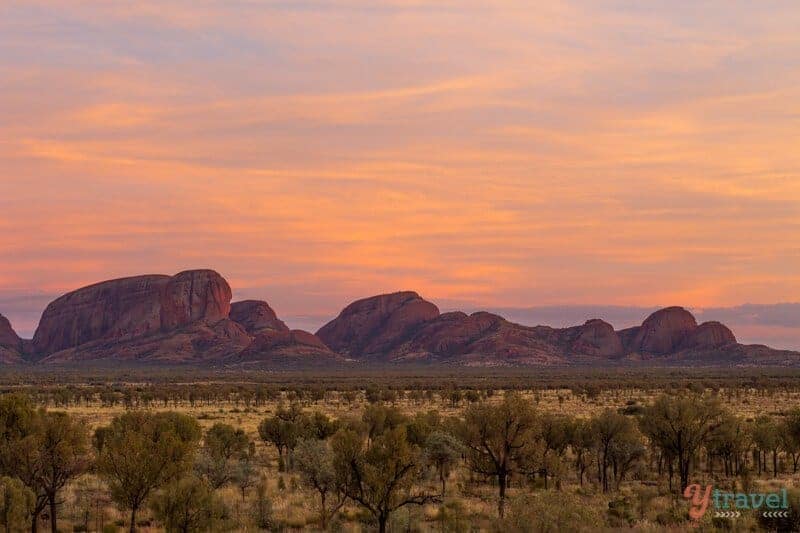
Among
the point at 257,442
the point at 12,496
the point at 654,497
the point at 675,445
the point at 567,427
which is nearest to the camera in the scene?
the point at 12,496

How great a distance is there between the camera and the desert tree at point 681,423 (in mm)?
33719

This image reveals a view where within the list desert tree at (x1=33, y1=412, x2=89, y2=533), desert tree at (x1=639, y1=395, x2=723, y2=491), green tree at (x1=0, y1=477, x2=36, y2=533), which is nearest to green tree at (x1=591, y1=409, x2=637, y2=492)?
desert tree at (x1=639, y1=395, x2=723, y2=491)

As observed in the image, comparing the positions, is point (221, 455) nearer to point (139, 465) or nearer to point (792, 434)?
point (139, 465)

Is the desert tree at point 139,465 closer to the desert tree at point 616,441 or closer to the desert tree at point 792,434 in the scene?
the desert tree at point 616,441

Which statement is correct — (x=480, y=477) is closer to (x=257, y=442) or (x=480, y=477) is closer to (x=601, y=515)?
(x=601, y=515)

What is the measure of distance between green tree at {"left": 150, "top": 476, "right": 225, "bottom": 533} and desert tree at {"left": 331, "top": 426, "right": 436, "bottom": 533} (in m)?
4.04

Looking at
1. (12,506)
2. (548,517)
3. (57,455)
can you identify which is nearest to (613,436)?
(548,517)

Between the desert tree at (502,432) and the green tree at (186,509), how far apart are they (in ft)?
36.1

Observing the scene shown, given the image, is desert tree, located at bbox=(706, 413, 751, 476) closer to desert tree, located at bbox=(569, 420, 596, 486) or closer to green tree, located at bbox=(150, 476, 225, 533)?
desert tree, located at bbox=(569, 420, 596, 486)

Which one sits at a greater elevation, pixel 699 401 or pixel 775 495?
pixel 699 401

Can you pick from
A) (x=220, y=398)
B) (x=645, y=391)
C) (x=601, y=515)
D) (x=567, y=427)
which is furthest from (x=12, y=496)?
(x=645, y=391)

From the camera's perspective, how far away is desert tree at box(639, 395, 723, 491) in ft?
111

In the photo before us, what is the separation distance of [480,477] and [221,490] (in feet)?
35.9

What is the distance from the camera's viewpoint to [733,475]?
118 feet
